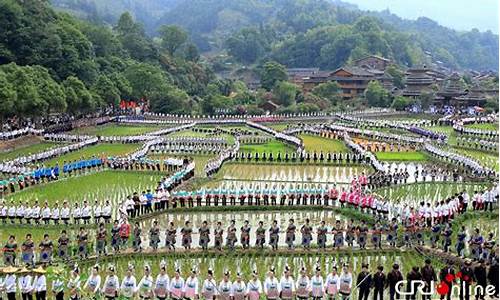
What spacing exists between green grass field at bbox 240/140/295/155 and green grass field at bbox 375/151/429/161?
6997 millimetres

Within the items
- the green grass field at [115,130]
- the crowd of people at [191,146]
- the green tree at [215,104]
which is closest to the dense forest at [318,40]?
the green tree at [215,104]

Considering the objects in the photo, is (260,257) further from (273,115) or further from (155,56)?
(155,56)

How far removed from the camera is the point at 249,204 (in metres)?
28.7

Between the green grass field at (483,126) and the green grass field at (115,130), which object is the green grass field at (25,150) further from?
the green grass field at (483,126)

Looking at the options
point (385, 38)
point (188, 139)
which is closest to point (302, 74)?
point (385, 38)

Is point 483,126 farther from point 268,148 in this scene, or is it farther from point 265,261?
point 265,261

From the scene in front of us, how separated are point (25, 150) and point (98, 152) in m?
5.35

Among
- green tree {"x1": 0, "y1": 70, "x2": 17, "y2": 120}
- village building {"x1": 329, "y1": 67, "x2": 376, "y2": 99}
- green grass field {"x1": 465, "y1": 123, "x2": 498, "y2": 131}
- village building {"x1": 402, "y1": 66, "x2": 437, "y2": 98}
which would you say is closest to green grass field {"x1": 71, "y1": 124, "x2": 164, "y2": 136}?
green tree {"x1": 0, "y1": 70, "x2": 17, "y2": 120}

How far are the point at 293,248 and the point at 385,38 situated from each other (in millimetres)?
122886

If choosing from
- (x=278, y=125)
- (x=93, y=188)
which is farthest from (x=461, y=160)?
(x=278, y=125)

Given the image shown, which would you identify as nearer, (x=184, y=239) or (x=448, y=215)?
(x=184, y=239)

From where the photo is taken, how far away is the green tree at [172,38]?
113m

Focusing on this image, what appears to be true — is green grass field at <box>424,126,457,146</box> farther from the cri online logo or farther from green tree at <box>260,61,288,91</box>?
green tree at <box>260,61,288,91</box>

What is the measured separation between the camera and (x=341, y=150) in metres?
47.6
